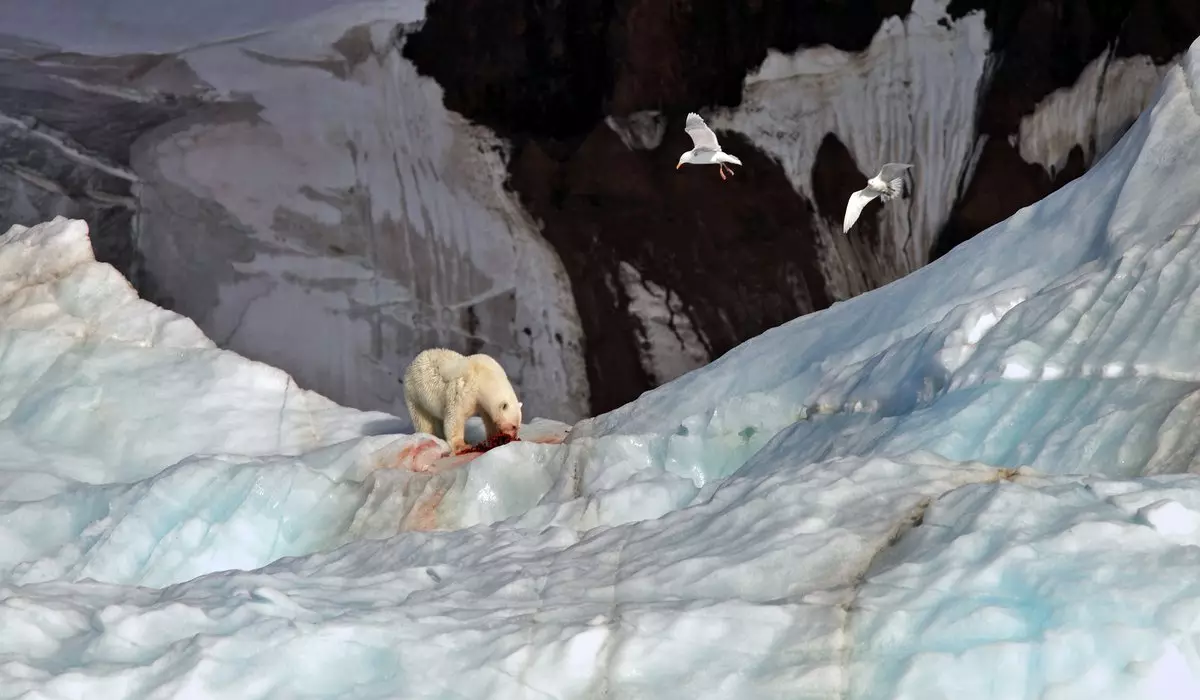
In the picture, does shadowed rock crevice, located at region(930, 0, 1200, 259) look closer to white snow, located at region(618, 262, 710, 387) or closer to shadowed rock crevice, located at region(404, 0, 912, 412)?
shadowed rock crevice, located at region(404, 0, 912, 412)

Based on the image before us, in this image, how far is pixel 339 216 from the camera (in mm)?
11500

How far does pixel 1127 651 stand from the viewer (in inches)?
72.8

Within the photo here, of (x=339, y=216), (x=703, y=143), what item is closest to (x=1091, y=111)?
(x=703, y=143)

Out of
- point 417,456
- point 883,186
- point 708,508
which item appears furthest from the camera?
point 883,186

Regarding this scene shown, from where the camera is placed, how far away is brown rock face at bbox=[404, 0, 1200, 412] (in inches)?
420

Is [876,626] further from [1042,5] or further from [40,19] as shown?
[40,19]

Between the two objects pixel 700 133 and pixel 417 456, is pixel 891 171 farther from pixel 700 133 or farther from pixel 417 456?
pixel 417 456

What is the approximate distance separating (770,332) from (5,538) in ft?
11.7

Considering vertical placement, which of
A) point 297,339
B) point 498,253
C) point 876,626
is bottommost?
point 297,339

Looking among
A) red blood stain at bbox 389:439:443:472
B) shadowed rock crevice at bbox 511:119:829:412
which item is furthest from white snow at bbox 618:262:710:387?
red blood stain at bbox 389:439:443:472

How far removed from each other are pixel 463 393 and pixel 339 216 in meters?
6.23

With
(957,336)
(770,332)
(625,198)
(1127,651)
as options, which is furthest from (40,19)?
(1127,651)

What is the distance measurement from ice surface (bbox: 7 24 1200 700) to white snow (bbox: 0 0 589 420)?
182 inches

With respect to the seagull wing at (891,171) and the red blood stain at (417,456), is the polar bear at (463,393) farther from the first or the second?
the seagull wing at (891,171)
